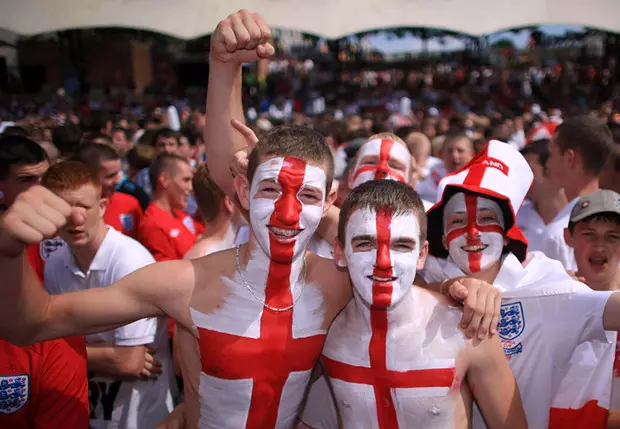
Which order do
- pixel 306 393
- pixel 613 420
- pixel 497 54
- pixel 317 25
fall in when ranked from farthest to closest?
1. pixel 497 54
2. pixel 317 25
3. pixel 613 420
4. pixel 306 393

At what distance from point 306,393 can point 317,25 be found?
736 cm

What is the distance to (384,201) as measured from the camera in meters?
2.02

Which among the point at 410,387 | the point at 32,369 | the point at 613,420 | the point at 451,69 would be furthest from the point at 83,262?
the point at 451,69

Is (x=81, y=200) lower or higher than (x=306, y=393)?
higher

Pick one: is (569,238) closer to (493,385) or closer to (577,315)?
(577,315)

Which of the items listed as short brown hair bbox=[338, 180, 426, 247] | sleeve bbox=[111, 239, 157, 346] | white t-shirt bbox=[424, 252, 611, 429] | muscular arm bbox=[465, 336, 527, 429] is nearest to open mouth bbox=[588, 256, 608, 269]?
white t-shirt bbox=[424, 252, 611, 429]

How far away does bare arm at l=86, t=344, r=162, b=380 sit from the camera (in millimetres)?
2713

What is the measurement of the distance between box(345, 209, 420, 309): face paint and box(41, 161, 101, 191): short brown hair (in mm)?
1446

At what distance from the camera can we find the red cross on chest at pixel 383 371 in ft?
6.33

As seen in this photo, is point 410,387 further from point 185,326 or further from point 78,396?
point 78,396

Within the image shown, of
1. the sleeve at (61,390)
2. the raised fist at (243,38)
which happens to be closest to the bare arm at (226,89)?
the raised fist at (243,38)

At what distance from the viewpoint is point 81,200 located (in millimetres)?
2762

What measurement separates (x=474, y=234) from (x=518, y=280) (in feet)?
0.82

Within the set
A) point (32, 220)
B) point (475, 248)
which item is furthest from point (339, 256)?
point (32, 220)
